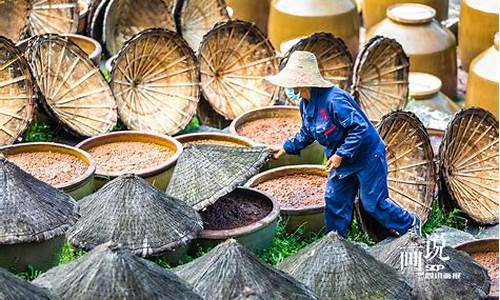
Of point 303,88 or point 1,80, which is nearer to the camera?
point 303,88

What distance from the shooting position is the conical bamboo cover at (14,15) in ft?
28.1

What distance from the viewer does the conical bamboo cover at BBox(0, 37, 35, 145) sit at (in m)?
7.42

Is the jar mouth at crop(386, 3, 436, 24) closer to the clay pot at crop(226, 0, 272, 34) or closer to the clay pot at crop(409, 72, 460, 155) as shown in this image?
the clay pot at crop(409, 72, 460, 155)

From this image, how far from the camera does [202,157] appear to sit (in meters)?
6.28

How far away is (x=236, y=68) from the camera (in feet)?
28.6

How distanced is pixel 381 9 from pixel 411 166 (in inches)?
201

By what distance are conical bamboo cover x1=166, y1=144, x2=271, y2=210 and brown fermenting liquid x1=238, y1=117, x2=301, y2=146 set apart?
4.81ft

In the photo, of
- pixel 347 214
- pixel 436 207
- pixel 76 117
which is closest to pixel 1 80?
pixel 76 117

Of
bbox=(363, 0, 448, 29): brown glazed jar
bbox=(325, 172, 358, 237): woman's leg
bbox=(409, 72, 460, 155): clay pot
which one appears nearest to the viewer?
bbox=(325, 172, 358, 237): woman's leg

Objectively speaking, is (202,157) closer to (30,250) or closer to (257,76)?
(30,250)

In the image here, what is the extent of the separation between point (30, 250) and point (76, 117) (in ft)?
7.42

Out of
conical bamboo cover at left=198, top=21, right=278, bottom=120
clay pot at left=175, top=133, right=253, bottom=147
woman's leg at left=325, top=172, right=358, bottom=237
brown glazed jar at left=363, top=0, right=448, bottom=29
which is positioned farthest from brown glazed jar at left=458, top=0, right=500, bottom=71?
woman's leg at left=325, top=172, right=358, bottom=237

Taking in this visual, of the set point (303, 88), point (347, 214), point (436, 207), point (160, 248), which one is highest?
point (303, 88)

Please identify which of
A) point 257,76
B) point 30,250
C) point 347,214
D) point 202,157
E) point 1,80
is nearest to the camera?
point 30,250
